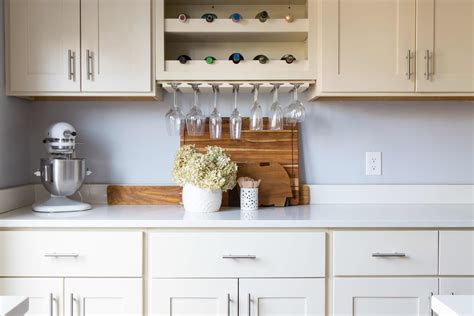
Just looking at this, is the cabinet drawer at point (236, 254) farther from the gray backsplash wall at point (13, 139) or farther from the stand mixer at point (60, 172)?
the gray backsplash wall at point (13, 139)

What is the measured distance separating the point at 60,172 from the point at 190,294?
82 centimetres

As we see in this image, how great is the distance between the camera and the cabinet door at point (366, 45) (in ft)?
6.32

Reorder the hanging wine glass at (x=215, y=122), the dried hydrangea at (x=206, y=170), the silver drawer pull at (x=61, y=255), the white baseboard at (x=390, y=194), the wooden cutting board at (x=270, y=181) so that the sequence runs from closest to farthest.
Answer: the silver drawer pull at (x=61, y=255) → the dried hydrangea at (x=206, y=170) → the hanging wine glass at (x=215, y=122) → the wooden cutting board at (x=270, y=181) → the white baseboard at (x=390, y=194)

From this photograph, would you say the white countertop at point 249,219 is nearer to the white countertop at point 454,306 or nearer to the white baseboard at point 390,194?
the white baseboard at point 390,194

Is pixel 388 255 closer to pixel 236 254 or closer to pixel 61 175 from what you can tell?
pixel 236 254

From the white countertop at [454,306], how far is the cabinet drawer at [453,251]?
3.02 ft

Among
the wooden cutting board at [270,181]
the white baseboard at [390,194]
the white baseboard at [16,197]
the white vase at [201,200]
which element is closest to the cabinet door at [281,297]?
the white vase at [201,200]

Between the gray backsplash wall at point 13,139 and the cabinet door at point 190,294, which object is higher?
the gray backsplash wall at point 13,139

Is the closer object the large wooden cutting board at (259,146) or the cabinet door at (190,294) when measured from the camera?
the cabinet door at (190,294)

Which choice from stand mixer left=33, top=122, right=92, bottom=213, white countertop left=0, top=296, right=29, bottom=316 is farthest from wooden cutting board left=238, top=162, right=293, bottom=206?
white countertop left=0, top=296, right=29, bottom=316

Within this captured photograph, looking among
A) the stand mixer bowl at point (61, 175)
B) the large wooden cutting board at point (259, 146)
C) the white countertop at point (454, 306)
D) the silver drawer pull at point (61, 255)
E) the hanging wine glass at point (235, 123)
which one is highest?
→ the hanging wine glass at point (235, 123)

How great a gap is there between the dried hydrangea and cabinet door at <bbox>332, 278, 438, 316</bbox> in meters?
0.65

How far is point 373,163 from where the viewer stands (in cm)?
226

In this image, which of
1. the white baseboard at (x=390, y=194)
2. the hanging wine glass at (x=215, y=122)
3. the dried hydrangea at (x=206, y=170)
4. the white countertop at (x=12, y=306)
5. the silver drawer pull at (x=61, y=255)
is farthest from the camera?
the white baseboard at (x=390, y=194)
